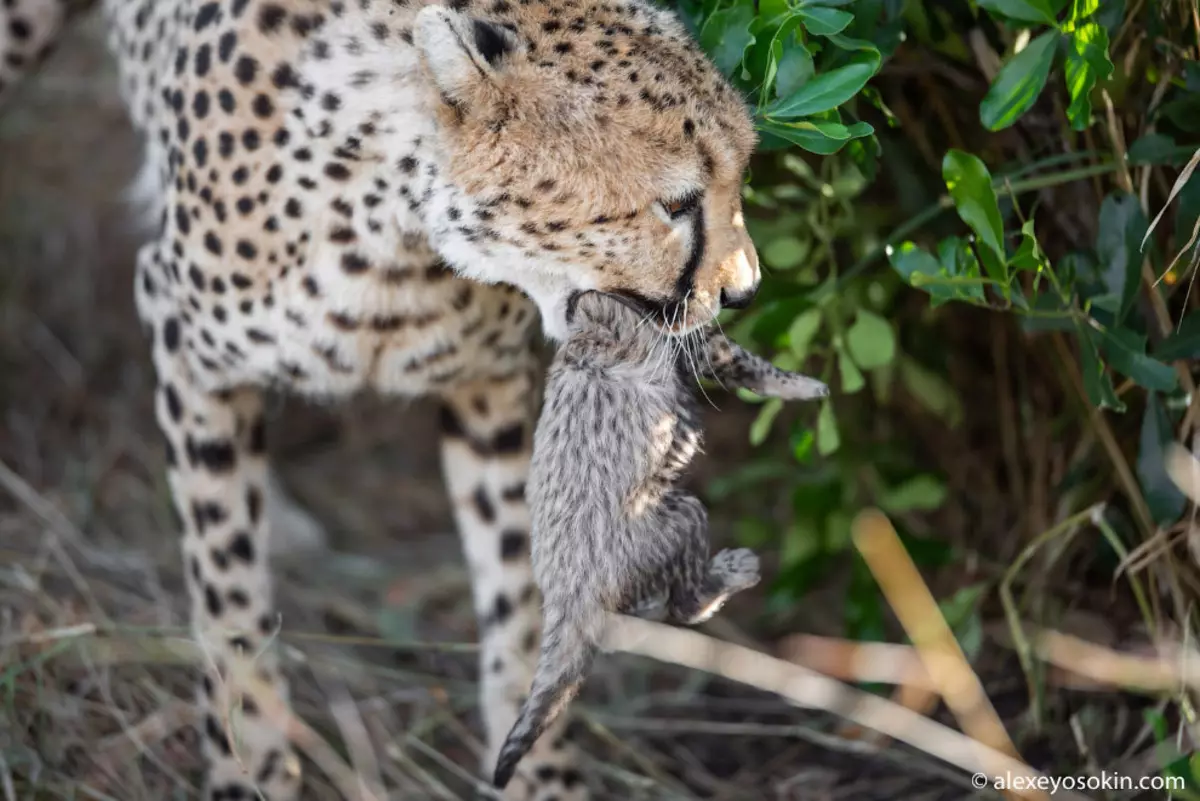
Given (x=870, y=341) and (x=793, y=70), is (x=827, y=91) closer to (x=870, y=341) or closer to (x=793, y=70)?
(x=793, y=70)

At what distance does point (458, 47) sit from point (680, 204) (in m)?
0.33

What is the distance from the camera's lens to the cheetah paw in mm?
1888

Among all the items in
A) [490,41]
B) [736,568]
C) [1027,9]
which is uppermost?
[490,41]

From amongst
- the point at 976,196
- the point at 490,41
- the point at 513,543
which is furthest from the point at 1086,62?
the point at 513,543

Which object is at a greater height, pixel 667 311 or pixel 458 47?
pixel 458 47

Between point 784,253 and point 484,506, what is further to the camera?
point 484,506

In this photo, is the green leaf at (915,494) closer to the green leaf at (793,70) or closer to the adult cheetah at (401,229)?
the adult cheetah at (401,229)

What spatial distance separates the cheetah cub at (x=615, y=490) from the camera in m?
1.78

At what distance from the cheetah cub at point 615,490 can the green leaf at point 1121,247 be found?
0.43 m

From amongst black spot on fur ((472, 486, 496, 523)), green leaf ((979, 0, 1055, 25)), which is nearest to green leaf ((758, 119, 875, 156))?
green leaf ((979, 0, 1055, 25))

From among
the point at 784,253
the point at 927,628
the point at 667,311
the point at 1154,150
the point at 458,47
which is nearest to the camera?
the point at 458,47

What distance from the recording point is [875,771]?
2484 millimetres

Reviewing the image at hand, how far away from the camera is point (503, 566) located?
2.42 meters

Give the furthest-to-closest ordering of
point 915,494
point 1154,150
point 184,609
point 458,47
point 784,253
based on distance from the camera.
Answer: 1. point 184,609
2. point 915,494
3. point 784,253
4. point 1154,150
5. point 458,47
